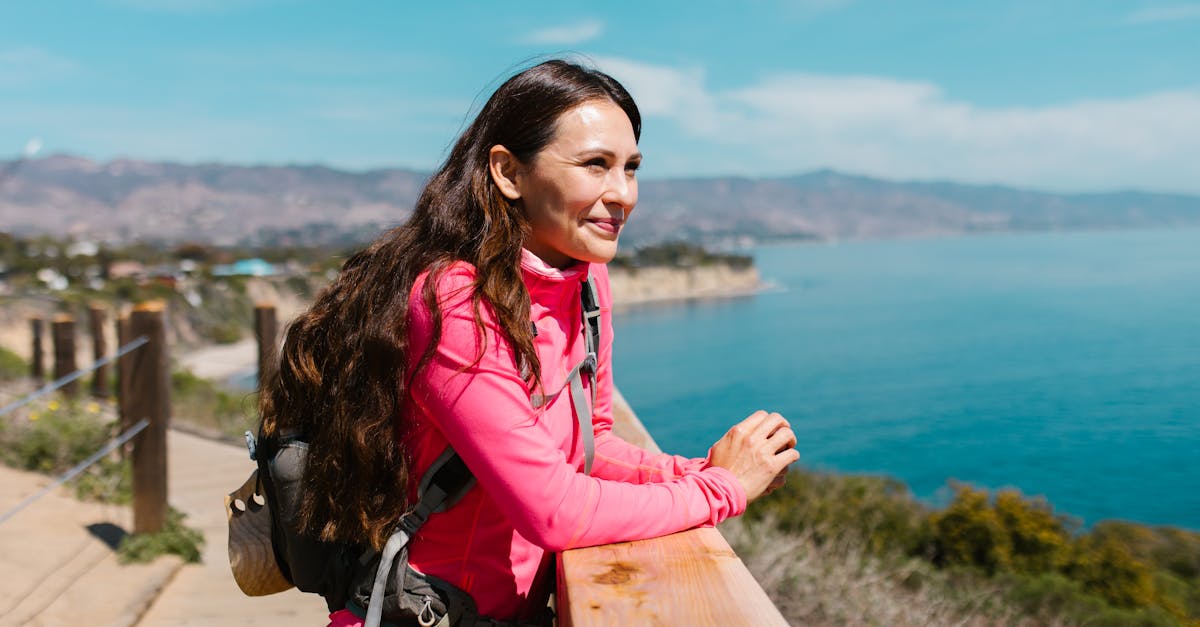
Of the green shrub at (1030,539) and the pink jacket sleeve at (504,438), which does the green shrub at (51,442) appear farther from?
the green shrub at (1030,539)

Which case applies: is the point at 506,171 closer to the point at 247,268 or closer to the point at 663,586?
the point at 663,586

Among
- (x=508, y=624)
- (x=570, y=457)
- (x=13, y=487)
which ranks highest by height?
(x=570, y=457)

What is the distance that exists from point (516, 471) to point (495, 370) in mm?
125

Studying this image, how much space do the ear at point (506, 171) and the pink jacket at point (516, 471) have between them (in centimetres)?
10

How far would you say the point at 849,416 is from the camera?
123 feet

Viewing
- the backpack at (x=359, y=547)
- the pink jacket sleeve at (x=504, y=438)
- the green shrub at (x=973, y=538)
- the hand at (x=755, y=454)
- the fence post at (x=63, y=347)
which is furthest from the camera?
the green shrub at (x=973, y=538)

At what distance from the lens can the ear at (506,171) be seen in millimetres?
1328

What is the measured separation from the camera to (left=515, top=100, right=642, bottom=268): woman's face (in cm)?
130

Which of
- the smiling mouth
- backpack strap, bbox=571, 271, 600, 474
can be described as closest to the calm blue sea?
backpack strap, bbox=571, 271, 600, 474

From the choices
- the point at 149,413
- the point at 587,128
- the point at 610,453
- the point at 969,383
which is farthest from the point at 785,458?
the point at 969,383

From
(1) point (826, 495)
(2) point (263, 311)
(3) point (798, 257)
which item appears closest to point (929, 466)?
(1) point (826, 495)

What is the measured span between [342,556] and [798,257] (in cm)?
19882

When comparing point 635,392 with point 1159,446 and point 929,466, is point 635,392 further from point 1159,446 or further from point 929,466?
point 1159,446

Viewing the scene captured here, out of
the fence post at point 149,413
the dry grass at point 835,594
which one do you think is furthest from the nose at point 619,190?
the fence post at point 149,413
